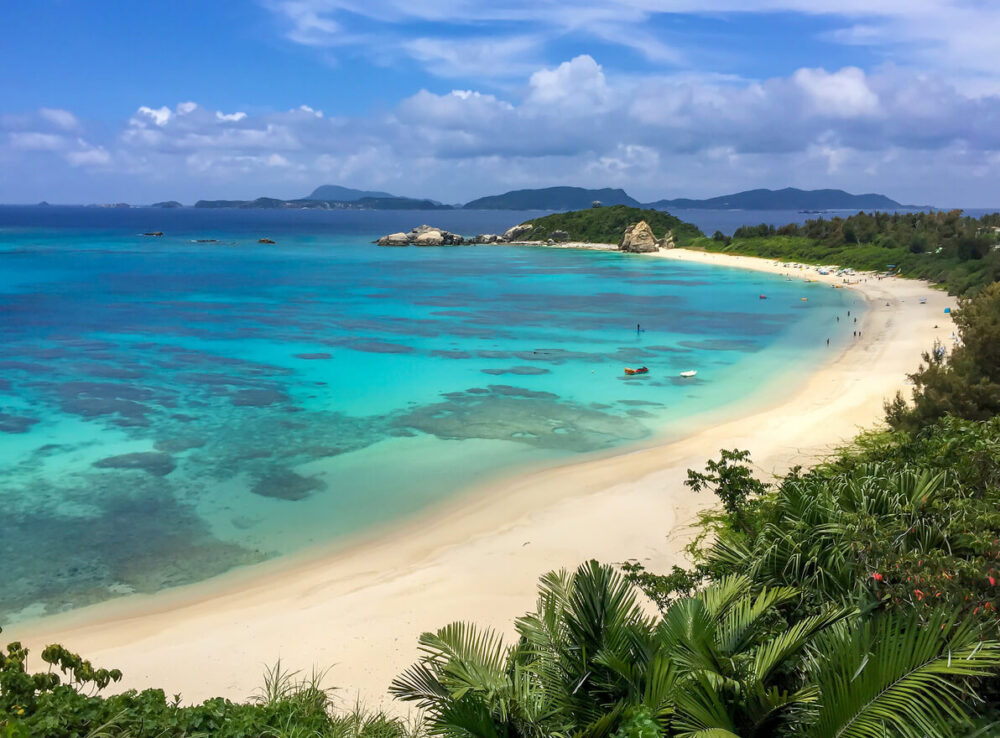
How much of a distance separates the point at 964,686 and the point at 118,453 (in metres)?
21.3

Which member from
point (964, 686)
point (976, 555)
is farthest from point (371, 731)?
point (976, 555)

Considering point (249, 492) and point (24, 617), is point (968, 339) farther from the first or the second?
point (24, 617)

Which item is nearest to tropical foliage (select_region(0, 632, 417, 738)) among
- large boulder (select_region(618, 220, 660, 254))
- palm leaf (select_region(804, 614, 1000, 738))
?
palm leaf (select_region(804, 614, 1000, 738))

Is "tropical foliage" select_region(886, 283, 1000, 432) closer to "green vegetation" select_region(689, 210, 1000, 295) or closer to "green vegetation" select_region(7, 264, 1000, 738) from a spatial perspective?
"green vegetation" select_region(7, 264, 1000, 738)

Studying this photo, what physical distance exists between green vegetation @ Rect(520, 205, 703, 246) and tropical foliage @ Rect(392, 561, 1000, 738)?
11505 centimetres

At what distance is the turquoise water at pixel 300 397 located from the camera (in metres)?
16.1

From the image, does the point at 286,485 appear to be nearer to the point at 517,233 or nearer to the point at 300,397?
the point at 300,397

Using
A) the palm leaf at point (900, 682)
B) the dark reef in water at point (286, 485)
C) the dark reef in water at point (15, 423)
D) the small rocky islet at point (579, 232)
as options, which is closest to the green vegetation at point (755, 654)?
the palm leaf at point (900, 682)

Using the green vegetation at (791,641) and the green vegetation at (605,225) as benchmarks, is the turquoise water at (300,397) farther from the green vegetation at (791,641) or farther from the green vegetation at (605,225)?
the green vegetation at (605,225)

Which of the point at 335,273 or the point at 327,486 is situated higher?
the point at 335,273

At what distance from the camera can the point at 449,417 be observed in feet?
81.1

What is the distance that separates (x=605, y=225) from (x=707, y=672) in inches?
5026

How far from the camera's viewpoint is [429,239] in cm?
12212

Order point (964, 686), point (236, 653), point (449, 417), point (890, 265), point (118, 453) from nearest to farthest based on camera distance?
point (964, 686)
point (236, 653)
point (118, 453)
point (449, 417)
point (890, 265)
